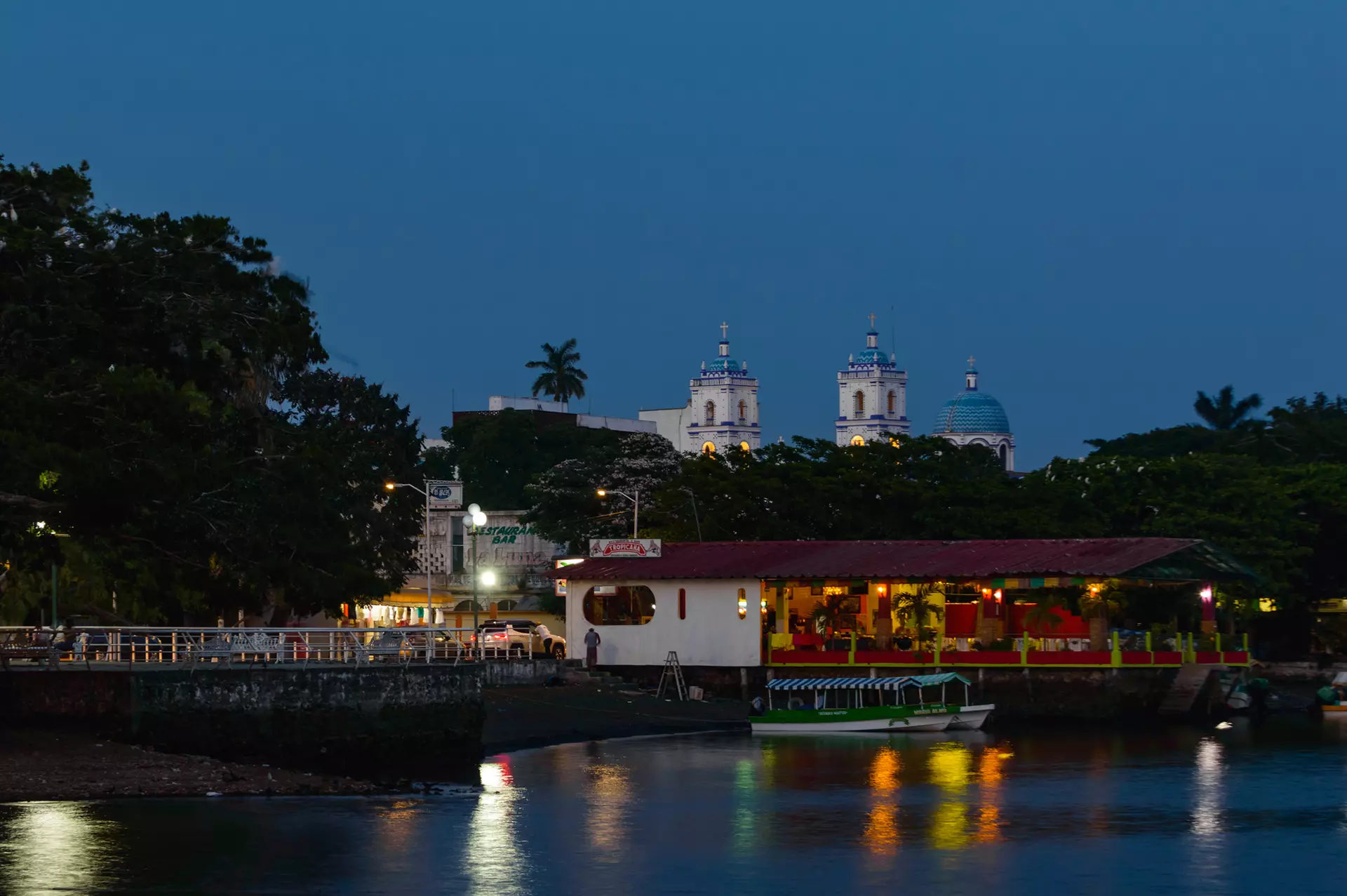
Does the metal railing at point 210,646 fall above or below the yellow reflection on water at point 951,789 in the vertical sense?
above

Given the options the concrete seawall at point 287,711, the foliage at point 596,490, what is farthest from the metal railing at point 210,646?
the foliage at point 596,490

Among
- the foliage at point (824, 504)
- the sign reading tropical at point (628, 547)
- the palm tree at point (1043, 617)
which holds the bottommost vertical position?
the palm tree at point (1043, 617)

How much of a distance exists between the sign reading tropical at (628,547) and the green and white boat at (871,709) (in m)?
6.12

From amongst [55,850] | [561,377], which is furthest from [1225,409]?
[55,850]

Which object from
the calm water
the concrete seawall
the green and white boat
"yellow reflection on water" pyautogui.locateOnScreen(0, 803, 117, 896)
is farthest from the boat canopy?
"yellow reflection on water" pyautogui.locateOnScreen(0, 803, 117, 896)

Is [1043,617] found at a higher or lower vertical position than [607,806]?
higher

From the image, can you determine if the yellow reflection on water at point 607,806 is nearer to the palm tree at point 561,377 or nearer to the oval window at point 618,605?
the oval window at point 618,605

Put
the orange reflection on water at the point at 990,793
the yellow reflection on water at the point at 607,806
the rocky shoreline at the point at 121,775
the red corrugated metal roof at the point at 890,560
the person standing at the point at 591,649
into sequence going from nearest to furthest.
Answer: the yellow reflection on water at the point at 607,806 → the orange reflection on water at the point at 990,793 → the rocky shoreline at the point at 121,775 → the red corrugated metal roof at the point at 890,560 → the person standing at the point at 591,649

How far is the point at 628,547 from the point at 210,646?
2143cm

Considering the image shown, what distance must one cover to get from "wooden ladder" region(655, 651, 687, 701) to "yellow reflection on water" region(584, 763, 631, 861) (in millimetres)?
15388

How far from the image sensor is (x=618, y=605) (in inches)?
2458

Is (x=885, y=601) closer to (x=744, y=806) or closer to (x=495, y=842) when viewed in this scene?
(x=744, y=806)

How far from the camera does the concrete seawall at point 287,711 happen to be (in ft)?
124

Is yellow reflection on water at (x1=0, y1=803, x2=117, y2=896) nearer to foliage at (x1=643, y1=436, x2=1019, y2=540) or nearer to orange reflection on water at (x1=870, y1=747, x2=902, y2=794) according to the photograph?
orange reflection on water at (x1=870, y1=747, x2=902, y2=794)
